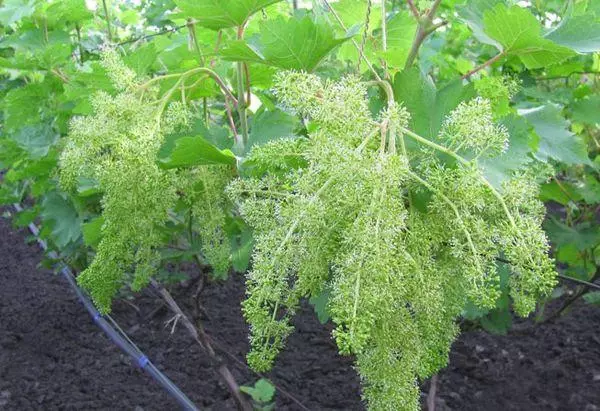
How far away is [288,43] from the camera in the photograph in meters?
1.26

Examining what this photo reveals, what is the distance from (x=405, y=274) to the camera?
0.94 m

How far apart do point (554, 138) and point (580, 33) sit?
18.5 inches

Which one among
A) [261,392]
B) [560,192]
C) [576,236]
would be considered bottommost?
[261,392]

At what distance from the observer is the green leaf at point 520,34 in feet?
4.09

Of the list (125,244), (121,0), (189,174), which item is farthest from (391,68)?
(121,0)

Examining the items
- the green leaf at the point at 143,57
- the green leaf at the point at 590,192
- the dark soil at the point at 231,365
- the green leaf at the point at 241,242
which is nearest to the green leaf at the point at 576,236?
the green leaf at the point at 590,192

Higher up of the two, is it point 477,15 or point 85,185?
point 477,15

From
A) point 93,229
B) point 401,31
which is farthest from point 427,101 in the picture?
point 93,229

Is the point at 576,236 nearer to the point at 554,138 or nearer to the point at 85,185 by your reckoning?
the point at 554,138

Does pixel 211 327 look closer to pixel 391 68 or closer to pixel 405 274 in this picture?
pixel 391 68

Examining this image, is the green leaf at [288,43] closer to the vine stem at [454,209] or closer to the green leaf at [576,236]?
the vine stem at [454,209]

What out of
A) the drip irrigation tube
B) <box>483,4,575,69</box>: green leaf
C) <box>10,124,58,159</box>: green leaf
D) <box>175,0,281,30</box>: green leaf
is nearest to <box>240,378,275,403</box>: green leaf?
the drip irrigation tube

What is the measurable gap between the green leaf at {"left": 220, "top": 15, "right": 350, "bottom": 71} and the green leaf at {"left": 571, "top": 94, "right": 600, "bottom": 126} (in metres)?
1.45

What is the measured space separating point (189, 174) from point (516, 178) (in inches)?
25.2
